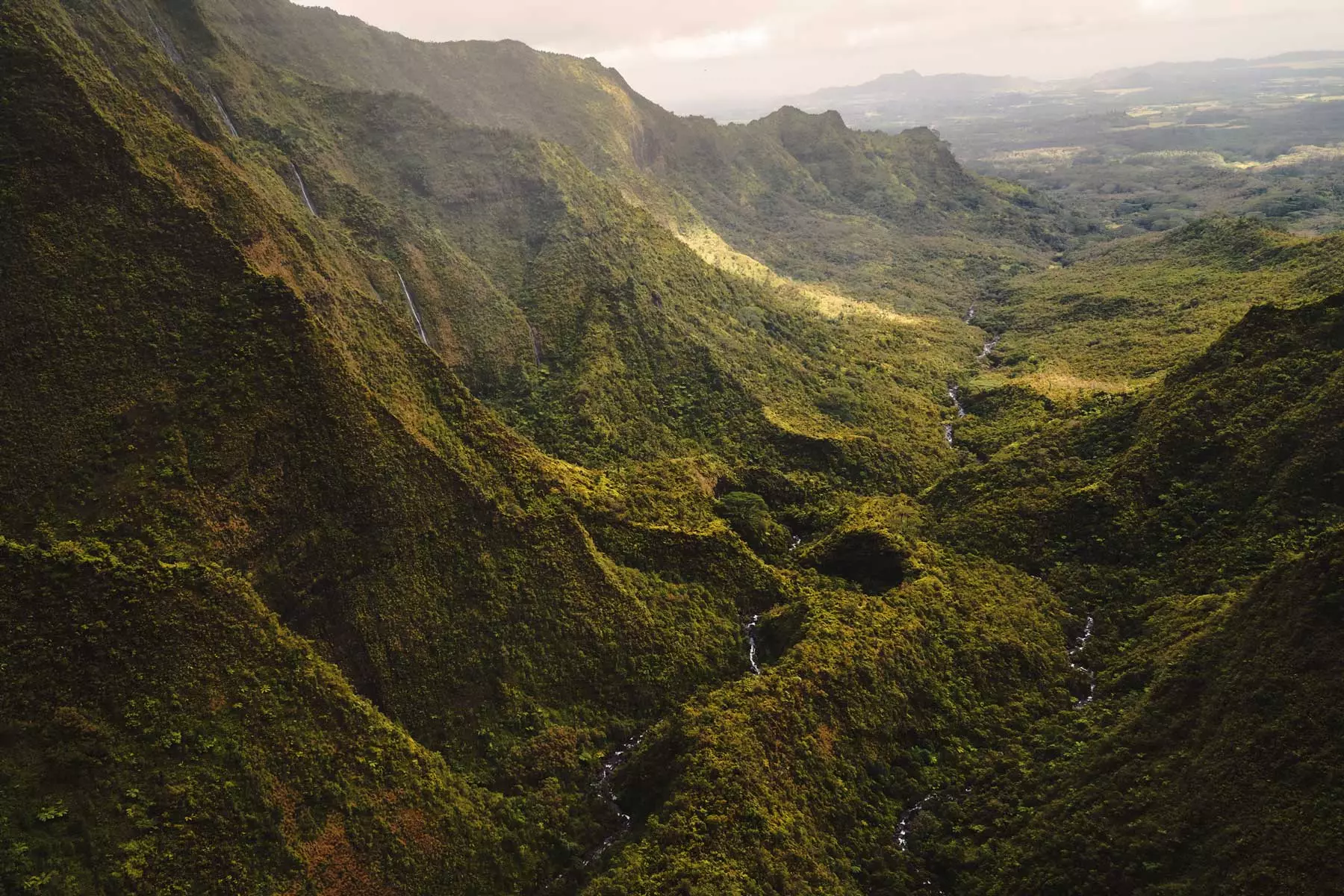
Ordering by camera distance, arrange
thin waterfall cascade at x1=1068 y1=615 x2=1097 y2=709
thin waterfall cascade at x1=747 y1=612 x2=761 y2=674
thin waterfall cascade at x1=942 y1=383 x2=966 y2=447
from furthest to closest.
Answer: thin waterfall cascade at x1=942 y1=383 x2=966 y2=447 < thin waterfall cascade at x1=747 y1=612 x2=761 y2=674 < thin waterfall cascade at x1=1068 y1=615 x2=1097 y2=709

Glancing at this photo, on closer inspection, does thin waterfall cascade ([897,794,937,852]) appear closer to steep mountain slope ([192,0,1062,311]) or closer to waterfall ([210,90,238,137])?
waterfall ([210,90,238,137])

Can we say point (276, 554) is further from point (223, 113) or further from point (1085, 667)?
point (223, 113)

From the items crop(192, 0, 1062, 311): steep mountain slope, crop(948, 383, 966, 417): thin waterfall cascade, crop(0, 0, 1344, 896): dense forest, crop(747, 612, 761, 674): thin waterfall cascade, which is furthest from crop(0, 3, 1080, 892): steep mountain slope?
crop(192, 0, 1062, 311): steep mountain slope

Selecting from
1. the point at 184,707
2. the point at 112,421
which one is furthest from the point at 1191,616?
the point at 112,421

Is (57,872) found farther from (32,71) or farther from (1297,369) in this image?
(1297,369)

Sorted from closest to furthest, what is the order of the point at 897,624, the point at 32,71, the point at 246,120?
the point at 32,71
the point at 897,624
the point at 246,120

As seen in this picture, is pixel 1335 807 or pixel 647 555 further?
pixel 647 555

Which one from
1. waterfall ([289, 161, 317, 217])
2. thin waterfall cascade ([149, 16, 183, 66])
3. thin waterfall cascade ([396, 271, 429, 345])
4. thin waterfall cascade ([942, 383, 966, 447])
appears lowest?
thin waterfall cascade ([942, 383, 966, 447])

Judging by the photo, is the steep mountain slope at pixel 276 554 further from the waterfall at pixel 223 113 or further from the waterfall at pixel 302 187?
the waterfall at pixel 223 113
